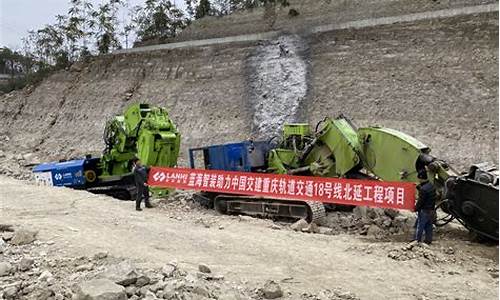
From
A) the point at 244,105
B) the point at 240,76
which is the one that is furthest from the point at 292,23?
the point at 244,105

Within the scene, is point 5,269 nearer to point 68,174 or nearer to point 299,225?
point 299,225

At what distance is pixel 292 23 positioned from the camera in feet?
90.0

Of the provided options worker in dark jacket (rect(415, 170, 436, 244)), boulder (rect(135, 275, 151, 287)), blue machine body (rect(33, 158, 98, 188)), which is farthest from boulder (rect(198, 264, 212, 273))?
blue machine body (rect(33, 158, 98, 188))

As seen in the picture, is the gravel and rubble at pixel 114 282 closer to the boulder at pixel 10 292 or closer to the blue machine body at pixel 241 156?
the boulder at pixel 10 292

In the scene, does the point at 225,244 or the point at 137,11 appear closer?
the point at 225,244

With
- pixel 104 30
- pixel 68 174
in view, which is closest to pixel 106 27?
pixel 104 30

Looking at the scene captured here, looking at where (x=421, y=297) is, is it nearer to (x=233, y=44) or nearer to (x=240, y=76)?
(x=240, y=76)

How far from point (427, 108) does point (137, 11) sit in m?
26.0

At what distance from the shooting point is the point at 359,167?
1144 centimetres

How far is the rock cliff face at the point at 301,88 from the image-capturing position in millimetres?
17594

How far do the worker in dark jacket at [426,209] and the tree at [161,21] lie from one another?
92.3 ft

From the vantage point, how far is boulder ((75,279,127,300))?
595cm

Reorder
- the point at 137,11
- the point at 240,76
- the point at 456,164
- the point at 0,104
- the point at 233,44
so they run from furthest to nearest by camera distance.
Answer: the point at 137,11
the point at 0,104
the point at 233,44
the point at 240,76
the point at 456,164

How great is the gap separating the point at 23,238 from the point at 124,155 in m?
6.26
